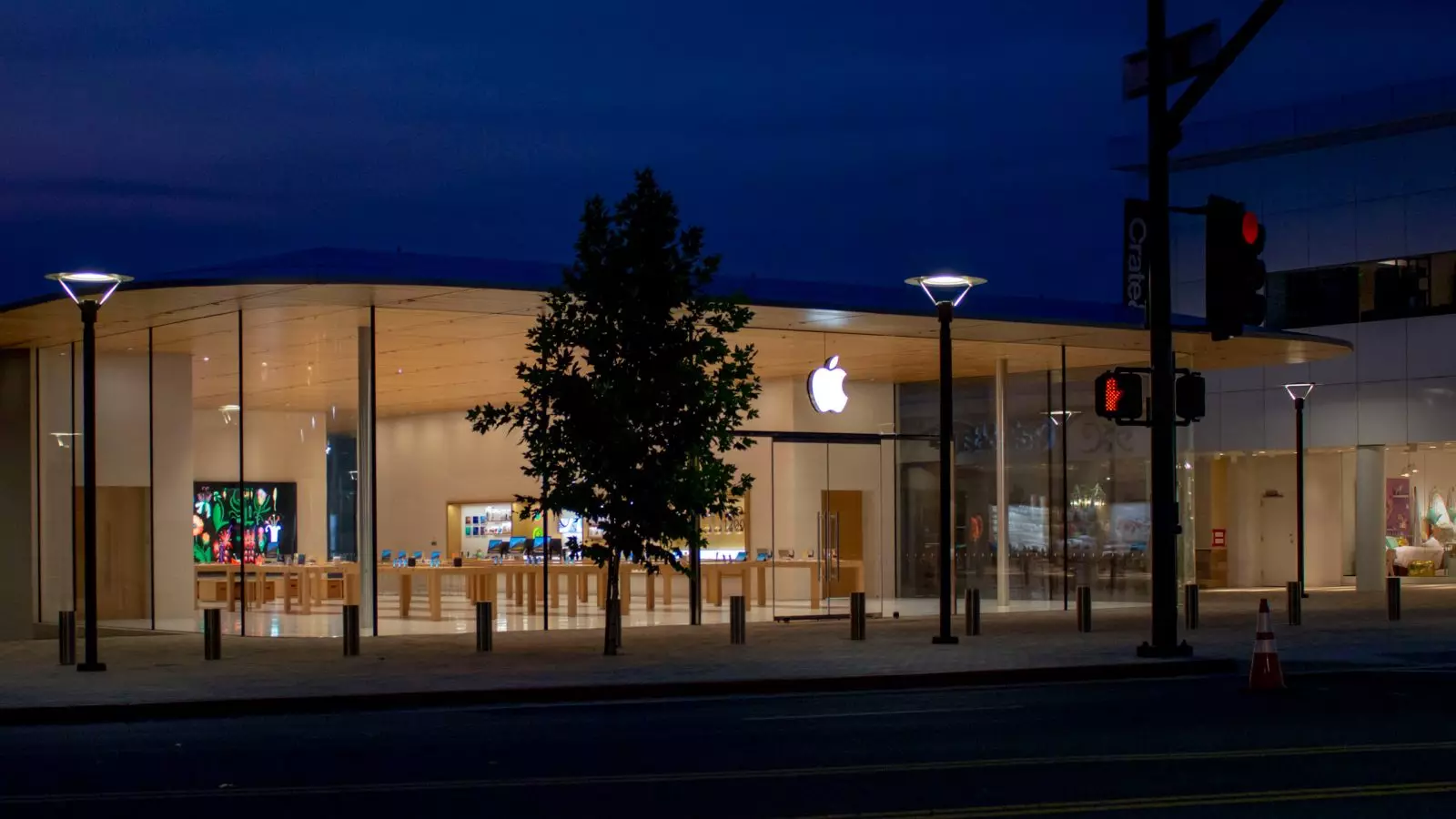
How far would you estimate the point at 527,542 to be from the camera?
3353 centimetres

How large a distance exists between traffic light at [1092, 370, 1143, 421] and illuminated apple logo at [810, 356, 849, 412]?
10.4m

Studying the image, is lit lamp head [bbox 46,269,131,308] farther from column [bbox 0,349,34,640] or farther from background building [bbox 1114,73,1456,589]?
background building [bbox 1114,73,1456,589]

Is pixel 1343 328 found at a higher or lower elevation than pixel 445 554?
higher

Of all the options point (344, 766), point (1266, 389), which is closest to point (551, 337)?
point (344, 766)

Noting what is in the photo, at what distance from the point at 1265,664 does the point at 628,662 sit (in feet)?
24.1

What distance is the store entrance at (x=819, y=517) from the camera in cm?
2902

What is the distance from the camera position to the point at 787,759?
1127 cm

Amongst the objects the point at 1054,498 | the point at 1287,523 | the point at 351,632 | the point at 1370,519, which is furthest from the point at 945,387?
the point at 1287,523

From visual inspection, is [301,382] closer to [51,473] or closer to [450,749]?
[51,473]

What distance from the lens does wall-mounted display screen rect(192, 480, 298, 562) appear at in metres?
26.9

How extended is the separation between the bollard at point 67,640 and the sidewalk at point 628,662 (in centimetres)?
15

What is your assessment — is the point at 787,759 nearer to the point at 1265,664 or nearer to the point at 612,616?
the point at 1265,664

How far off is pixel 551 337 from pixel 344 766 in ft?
32.9

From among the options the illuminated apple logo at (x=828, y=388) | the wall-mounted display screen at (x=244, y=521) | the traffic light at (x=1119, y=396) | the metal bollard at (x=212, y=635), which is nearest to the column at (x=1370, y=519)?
the illuminated apple logo at (x=828, y=388)
